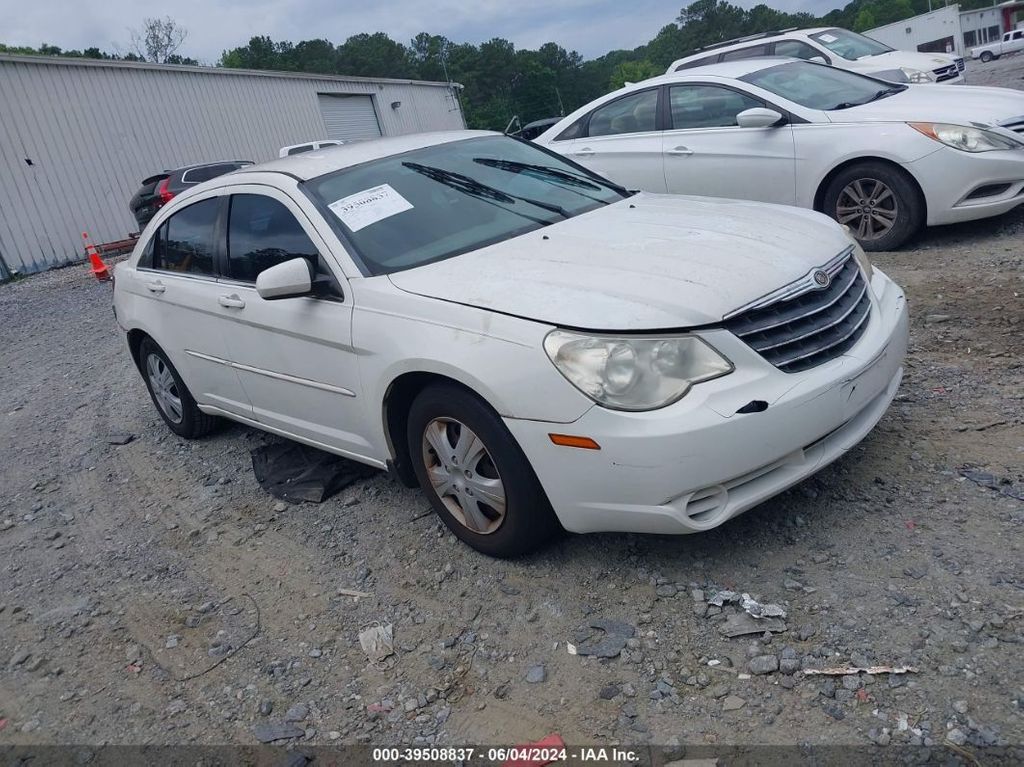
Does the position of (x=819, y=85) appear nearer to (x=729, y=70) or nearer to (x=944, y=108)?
(x=729, y=70)

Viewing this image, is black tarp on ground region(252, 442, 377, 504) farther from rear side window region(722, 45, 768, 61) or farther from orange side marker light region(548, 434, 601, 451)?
rear side window region(722, 45, 768, 61)

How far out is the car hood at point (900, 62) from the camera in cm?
1191

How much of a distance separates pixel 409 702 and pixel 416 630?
376mm

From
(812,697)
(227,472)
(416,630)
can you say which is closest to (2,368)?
(227,472)

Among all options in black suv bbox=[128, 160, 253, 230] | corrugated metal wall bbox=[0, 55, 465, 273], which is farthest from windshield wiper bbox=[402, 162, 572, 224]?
corrugated metal wall bbox=[0, 55, 465, 273]

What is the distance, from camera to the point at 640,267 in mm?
3041

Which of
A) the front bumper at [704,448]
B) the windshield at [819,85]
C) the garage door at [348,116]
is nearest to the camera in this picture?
the front bumper at [704,448]

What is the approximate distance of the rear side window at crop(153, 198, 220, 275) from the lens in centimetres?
445

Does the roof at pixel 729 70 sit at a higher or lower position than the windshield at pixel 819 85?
higher

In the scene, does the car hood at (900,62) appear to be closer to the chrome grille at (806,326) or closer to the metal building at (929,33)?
the chrome grille at (806,326)

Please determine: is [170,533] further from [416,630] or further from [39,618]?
[416,630]

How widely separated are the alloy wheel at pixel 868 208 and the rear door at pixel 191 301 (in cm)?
467

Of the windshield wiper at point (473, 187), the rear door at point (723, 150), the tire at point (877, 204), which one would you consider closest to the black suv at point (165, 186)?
the rear door at point (723, 150)

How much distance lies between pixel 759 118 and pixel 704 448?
15.6 feet
